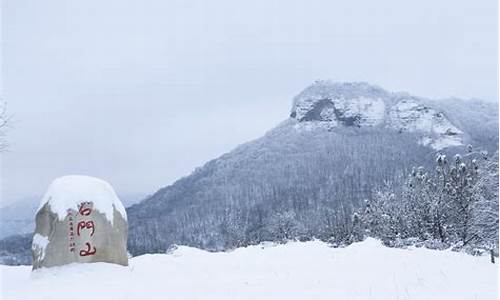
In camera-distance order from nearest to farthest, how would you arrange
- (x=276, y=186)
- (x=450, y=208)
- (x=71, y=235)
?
1. (x=71, y=235)
2. (x=450, y=208)
3. (x=276, y=186)

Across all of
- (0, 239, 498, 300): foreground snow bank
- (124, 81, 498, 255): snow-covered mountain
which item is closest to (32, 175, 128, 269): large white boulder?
(0, 239, 498, 300): foreground snow bank

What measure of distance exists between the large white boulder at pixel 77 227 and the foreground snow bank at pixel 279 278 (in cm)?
33

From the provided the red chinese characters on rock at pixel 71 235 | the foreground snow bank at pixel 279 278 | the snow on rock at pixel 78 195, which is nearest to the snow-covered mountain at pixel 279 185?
the foreground snow bank at pixel 279 278

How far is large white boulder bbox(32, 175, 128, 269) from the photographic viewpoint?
513 inches

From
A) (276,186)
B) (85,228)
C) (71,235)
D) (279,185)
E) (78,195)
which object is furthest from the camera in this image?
(279,185)

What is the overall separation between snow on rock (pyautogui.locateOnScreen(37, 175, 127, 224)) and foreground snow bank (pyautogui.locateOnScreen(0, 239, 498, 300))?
148 centimetres

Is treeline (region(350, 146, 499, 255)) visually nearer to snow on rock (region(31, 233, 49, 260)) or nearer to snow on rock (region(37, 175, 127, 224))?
snow on rock (region(37, 175, 127, 224))

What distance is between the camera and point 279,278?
10.8 m

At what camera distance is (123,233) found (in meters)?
14.2

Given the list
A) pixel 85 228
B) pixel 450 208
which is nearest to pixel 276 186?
pixel 450 208

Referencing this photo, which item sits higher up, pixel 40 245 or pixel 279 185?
pixel 40 245

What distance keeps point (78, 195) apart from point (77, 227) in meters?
0.86

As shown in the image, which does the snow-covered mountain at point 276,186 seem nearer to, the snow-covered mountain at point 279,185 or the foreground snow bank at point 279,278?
the snow-covered mountain at point 279,185

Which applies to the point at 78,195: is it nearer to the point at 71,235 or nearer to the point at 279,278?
the point at 71,235
